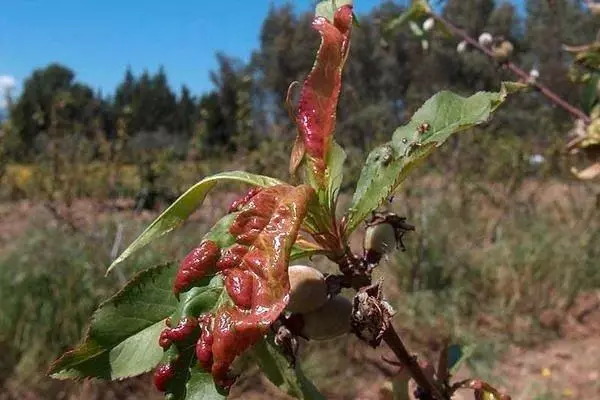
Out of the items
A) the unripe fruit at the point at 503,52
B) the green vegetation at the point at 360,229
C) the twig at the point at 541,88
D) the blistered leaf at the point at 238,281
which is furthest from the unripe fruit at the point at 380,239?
the unripe fruit at the point at 503,52

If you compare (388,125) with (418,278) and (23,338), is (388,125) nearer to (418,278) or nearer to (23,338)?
(418,278)

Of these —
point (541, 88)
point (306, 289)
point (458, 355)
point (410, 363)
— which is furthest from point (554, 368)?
point (306, 289)

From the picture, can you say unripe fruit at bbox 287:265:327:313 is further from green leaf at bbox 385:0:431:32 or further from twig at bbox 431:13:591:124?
green leaf at bbox 385:0:431:32

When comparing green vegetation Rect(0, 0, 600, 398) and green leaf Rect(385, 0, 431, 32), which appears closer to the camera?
green leaf Rect(385, 0, 431, 32)

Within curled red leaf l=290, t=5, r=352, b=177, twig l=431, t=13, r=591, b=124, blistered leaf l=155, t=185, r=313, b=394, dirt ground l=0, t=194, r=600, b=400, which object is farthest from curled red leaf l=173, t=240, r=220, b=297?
dirt ground l=0, t=194, r=600, b=400

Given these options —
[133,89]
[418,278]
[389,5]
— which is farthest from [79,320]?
[133,89]

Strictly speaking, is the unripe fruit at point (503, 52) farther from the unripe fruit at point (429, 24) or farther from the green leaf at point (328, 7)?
the green leaf at point (328, 7)
